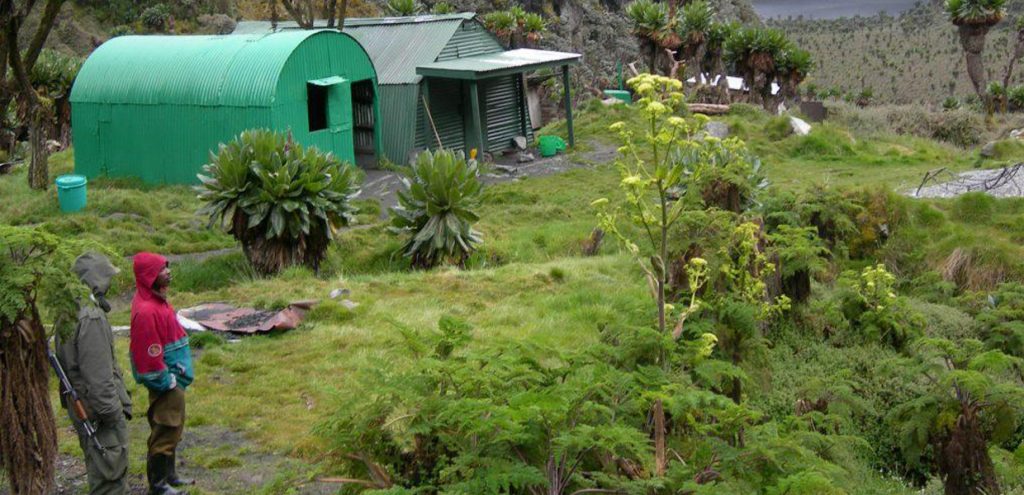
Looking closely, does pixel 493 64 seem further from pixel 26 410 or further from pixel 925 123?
pixel 26 410

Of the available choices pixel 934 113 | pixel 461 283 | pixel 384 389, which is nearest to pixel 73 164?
pixel 461 283

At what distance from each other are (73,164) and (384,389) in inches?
865

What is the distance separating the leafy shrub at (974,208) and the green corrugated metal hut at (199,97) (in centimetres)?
1230

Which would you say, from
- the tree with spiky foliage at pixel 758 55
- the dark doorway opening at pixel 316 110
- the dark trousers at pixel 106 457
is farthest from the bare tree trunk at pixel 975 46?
the dark trousers at pixel 106 457

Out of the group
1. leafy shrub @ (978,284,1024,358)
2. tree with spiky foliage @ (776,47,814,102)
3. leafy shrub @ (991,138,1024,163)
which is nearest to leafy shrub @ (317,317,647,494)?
leafy shrub @ (978,284,1024,358)

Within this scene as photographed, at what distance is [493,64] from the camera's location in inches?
1028

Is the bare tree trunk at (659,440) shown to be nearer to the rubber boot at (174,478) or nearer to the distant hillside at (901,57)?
the rubber boot at (174,478)

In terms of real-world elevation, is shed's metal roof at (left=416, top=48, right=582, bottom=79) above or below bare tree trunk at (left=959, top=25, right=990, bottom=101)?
above

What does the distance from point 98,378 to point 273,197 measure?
322 inches

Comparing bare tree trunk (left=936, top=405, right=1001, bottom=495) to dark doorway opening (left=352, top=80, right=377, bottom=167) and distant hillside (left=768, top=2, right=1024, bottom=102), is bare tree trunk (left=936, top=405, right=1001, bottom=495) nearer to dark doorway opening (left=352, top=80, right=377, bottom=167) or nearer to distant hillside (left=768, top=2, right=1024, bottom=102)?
dark doorway opening (left=352, top=80, right=377, bottom=167)

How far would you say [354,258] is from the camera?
55.5 ft

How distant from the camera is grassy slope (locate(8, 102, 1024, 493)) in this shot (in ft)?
31.4

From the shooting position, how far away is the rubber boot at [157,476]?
7.46 m

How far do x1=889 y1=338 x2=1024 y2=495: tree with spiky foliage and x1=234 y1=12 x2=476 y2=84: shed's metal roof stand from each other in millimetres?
17904
